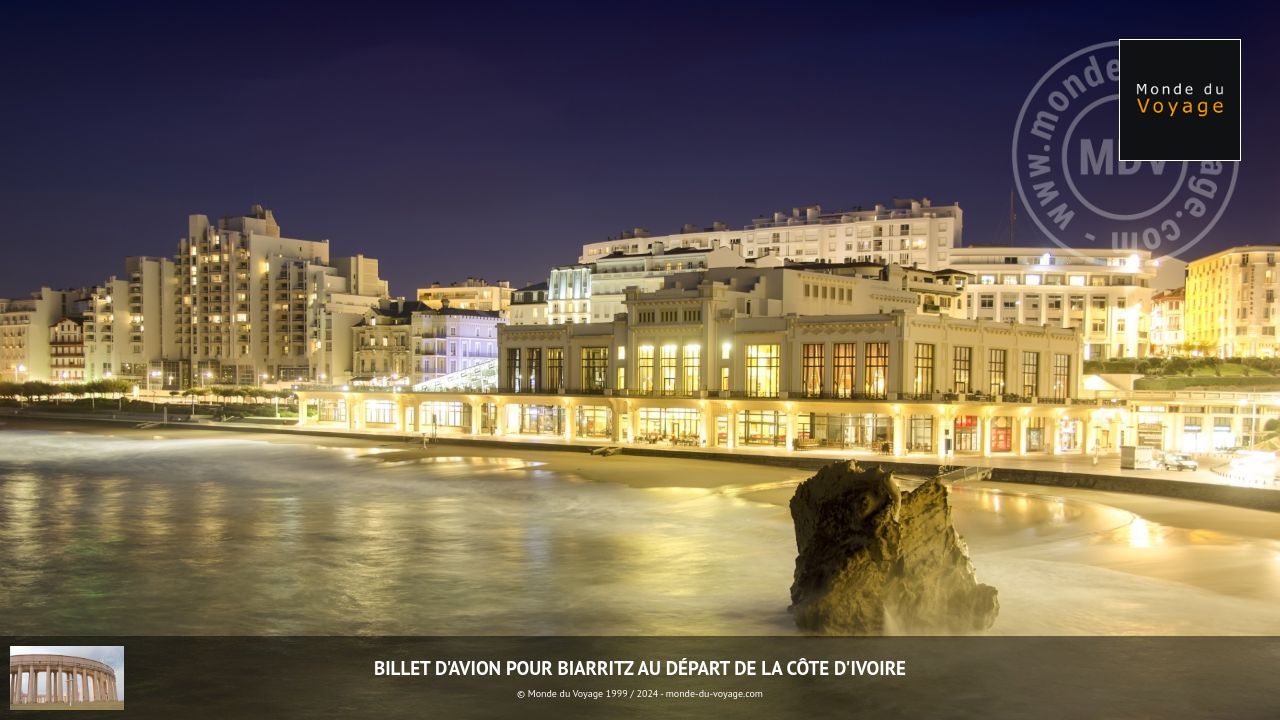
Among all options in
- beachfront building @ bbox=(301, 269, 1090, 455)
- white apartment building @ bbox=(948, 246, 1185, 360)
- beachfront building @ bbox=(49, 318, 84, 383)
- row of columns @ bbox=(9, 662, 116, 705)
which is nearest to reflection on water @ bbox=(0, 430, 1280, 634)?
row of columns @ bbox=(9, 662, 116, 705)

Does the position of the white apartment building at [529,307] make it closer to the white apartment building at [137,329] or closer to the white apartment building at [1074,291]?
the white apartment building at [1074,291]

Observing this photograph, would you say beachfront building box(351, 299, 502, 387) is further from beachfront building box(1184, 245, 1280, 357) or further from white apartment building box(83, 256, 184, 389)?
beachfront building box(1184, 245, 1280, 357)

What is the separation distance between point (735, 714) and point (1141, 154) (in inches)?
943

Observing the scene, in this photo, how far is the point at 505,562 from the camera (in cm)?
3072

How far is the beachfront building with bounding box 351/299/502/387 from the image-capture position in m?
126

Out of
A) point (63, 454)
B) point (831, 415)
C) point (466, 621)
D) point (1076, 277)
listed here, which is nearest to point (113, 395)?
point (63, 454)

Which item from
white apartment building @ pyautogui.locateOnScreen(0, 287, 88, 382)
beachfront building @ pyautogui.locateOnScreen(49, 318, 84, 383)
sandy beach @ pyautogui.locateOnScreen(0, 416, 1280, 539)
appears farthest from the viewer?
white apartment building @ pyautogui.locateOnScreen(0, 287, 88, 382)

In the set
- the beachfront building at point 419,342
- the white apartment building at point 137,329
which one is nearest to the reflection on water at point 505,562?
the beachfront building at point 419,342

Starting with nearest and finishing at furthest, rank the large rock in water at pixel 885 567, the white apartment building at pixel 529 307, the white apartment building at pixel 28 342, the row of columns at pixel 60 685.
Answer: the row of columns at pixel 60 685
the large rock in water at pixel 885 567
the white apartment building at pixel 529 307
the white apartment building at pixel 28 342

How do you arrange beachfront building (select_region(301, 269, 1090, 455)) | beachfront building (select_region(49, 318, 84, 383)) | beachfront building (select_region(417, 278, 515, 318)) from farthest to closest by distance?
beachfront building (select_region(49, 318, 84, 383)) → beachfront building (select_region(417, 278, 515, 318)) → beachfront building (select_region(301, 269, 1090, 455))

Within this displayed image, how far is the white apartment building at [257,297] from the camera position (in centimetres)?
16025

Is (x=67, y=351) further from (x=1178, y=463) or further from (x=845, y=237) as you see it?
(x=1178, y=463)

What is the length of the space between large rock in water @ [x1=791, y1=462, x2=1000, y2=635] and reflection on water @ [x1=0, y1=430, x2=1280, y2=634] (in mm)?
1172

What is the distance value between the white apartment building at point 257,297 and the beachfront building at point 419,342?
62.3 ft
